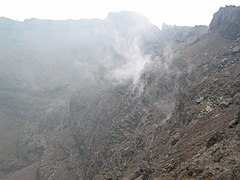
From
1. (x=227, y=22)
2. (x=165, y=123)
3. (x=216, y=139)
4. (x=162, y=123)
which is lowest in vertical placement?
(x=162, y=123)

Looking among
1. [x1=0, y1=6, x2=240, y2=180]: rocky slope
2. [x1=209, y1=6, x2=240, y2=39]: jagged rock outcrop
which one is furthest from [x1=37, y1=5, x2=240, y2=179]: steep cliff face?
[x1=209, y1=6, x2=240, y2=39]: jagged rock outcrop

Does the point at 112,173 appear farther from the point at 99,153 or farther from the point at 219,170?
the point at 219,170

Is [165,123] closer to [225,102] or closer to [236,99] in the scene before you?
[225,102]

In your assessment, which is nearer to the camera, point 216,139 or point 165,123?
point 216,139

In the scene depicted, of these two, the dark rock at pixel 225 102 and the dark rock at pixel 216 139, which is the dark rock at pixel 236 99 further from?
the dark rock at pixel 216 139

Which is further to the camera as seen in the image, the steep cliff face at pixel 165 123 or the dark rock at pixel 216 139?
the steep cliff face at pixel 165 123

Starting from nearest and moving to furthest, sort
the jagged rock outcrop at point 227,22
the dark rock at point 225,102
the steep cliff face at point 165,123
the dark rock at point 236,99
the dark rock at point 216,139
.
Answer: the dark rock at point 216,139 → the steep cliff face at point 165,123 → the dark rock at point 236,99 → the dark rock at point 225,102 → the jagged rock outcrop at point 227,22

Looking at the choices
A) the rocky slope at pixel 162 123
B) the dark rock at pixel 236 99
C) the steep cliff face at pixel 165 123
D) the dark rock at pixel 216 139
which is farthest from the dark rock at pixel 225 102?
the dark rock at pixel 216 139

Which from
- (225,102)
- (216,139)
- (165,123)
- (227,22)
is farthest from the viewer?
(227,22)

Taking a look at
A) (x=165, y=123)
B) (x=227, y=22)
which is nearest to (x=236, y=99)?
(x=165, y=123)

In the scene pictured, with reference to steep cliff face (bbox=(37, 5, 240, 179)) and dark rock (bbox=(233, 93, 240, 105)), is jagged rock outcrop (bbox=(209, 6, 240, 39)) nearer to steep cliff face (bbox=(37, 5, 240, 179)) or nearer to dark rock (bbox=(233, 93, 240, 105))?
steep cliff face (bbox=(37, 5, 240, 179))

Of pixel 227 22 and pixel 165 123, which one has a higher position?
pixel 227 22

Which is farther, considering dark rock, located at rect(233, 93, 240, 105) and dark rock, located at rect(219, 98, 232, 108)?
dark rock, located at rect(219, 98, 232, 108)

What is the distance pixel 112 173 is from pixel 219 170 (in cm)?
4723
